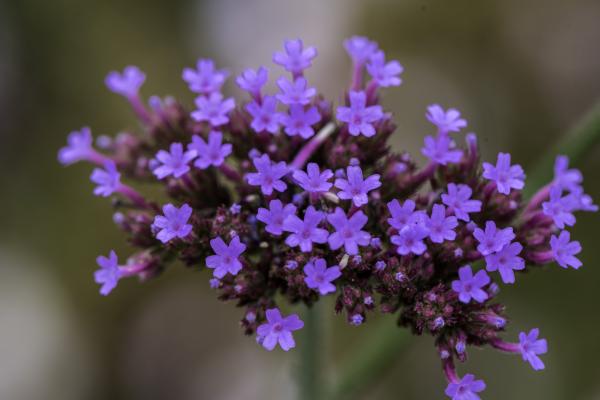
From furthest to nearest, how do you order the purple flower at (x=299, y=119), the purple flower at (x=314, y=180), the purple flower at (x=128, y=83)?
the purple flower at (x=128, y=83)
the purple flower at (x=299, y=119)
the purple flower at (x=314, y=180)

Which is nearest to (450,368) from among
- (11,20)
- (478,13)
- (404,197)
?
(404,197)

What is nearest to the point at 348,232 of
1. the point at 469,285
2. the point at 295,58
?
the point at 469,285

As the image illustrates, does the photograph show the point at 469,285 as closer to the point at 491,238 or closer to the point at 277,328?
the point at 491,238

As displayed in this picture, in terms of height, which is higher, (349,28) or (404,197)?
(349,28)

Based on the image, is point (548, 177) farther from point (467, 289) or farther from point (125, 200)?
point (125, 200)

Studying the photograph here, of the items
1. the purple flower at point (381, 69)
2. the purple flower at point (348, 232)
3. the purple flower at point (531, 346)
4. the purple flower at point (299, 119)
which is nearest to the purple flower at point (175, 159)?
the purple flower at point (299, 119)

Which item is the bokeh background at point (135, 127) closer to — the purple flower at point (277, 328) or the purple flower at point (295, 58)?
the purple flower at point (295, 58)

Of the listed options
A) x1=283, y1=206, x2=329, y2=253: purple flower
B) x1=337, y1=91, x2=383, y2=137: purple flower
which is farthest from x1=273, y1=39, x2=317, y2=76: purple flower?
x1=283, y1=206, x2=329, y2=253: purple flower
